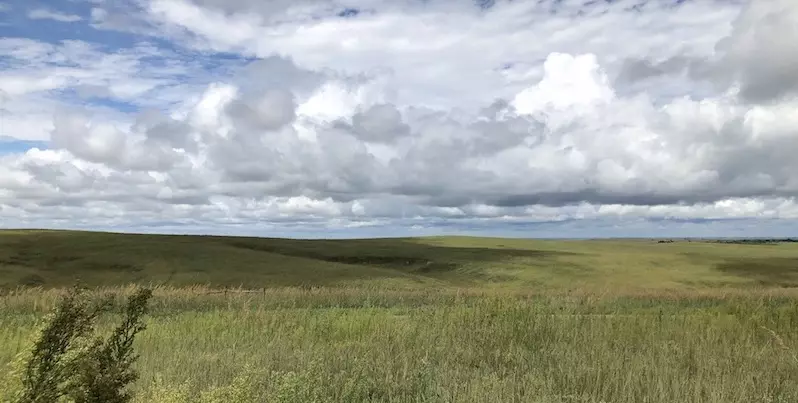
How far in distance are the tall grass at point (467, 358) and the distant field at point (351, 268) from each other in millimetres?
33004

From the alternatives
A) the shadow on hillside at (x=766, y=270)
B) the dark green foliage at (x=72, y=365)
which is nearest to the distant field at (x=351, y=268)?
the shadow on hillside at (x=766, y=270)

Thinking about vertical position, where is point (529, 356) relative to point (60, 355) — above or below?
below

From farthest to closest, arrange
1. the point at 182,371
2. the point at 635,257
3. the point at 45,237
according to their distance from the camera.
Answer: the point at 635,257 → the point at 45,237 → the point at 182,371

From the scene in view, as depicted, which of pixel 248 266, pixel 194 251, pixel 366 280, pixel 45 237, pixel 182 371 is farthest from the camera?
pixel 45 237

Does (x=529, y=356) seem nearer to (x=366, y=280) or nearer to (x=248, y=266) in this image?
(x=366, y=280)

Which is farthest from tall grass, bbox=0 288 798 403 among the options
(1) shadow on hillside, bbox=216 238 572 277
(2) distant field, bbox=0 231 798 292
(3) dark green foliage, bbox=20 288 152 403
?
(1) shadow on hillside, bbox=216 238 572 277

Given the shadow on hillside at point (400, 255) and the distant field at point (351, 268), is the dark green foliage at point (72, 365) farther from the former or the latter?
the shadow on hillside at point (400, 255)

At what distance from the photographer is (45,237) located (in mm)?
71000

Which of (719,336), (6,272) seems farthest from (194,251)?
(719,336)

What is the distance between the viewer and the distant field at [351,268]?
51344 millimetres

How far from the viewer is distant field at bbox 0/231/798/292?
168 ft

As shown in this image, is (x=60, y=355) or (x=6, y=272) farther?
(x=6, y=272)

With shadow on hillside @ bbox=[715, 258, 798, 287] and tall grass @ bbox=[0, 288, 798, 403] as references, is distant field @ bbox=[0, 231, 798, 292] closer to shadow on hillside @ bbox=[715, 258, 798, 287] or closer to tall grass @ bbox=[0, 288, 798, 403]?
shadow on hillside @ bbox=[715, 258, 798, 287]

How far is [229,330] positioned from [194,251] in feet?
186
